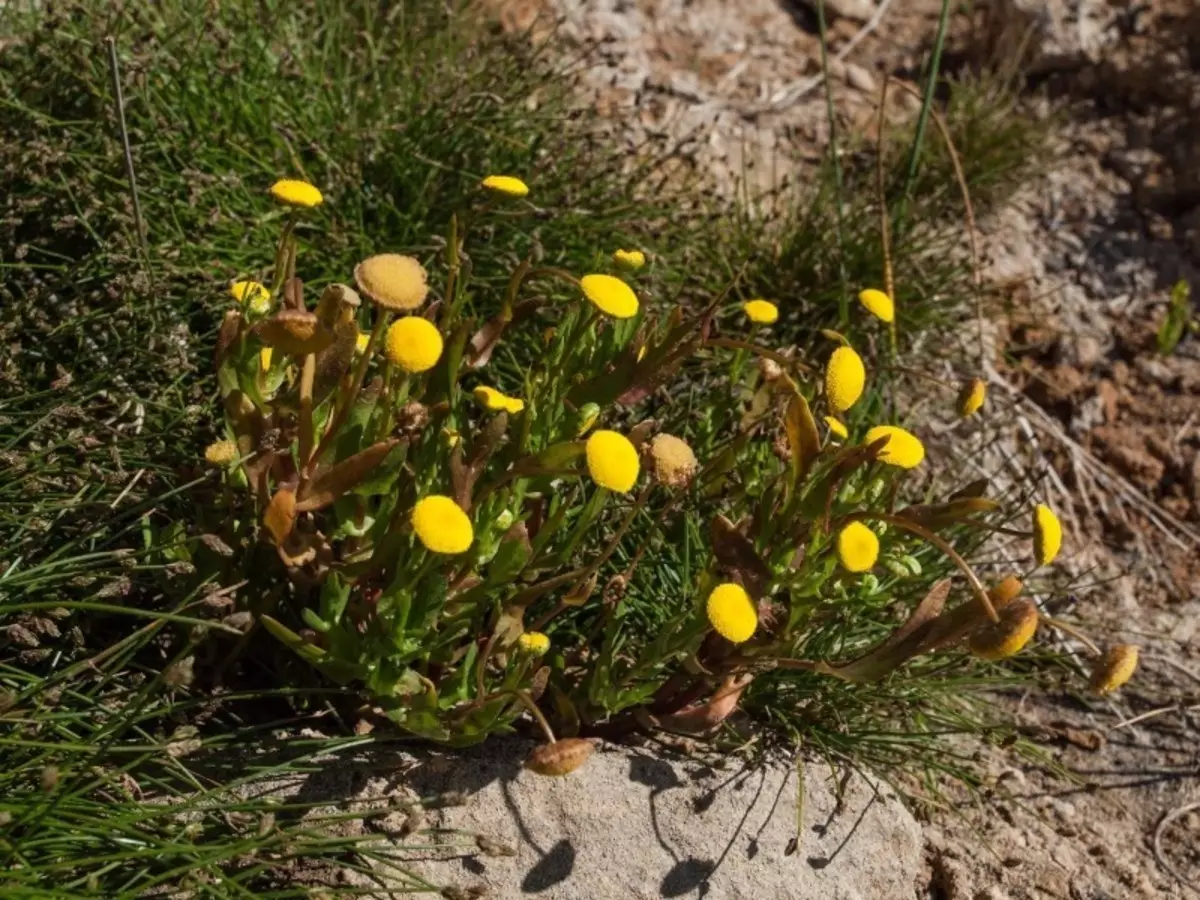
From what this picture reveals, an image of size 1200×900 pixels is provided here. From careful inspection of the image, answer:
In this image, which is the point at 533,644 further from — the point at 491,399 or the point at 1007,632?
the point at 1007,632

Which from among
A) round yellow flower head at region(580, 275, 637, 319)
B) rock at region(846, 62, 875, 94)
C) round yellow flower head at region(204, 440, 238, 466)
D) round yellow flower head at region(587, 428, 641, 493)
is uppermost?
round yellow flower head at region(580, 275, 637, 319)

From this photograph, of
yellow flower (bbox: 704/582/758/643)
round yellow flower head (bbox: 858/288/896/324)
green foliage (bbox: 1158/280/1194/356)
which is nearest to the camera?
yellow flower (bbox: 704/582/758/643)

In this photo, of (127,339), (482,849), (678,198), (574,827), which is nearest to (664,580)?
(574,827)

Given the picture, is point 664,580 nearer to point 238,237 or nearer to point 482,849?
point 482,849

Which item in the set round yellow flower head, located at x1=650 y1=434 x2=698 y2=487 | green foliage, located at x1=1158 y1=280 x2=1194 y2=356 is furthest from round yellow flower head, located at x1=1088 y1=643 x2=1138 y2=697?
green foliage, located at x1=1158 y1=280 x2=1194 y2=356

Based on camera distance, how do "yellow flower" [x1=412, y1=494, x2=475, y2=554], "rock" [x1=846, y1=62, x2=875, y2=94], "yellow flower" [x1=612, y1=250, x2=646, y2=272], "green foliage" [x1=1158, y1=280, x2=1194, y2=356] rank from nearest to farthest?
"yellow flower" [x1=412, y1=494, x2=475, y2=554]
"yellow flower" [x1=612, y1=250, x2=646, y2=272]
"green foliage" [x1=1158, y1=280, x2=1194, y2=356]
"rock" [x1=846, y1=62, x2=875, y2=94]

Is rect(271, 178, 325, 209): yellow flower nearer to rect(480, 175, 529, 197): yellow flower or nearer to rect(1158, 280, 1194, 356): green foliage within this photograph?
rect(480, 175, 529, 197): yellow flower

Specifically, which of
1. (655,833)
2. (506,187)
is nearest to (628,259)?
(506,187)
